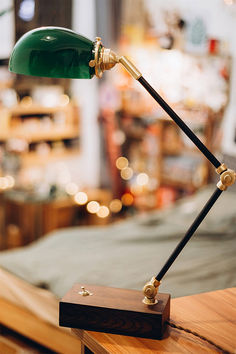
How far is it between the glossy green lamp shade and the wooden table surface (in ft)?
2.09

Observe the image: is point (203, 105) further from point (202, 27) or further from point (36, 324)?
point (36, 324)

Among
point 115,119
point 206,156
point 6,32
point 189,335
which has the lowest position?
point 189,335

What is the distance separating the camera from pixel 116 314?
3.86ft

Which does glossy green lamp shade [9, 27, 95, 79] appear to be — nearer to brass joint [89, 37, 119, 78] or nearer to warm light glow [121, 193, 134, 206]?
brass joint [89, 37, 119, 78]

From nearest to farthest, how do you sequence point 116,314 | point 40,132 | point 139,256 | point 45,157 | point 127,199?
point 116,314, point 139,256, point 40,132, point 45,157, point 127,199

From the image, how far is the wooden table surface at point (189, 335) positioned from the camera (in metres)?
1.12

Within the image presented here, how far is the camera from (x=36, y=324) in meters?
1.94

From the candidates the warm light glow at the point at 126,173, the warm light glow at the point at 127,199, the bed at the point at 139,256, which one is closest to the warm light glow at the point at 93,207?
the warm light glow at the point at 127,199

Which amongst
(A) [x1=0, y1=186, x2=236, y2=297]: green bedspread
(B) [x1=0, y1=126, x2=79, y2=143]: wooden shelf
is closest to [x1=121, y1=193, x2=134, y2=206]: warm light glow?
(B) [x1=0, y1=126, x2=79, y2=143]: wooden shelf

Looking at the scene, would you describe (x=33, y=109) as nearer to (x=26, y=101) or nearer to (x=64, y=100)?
(x=26, y=101)

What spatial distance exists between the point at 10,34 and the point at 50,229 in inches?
66.5

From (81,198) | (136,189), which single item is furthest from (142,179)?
(81,198)

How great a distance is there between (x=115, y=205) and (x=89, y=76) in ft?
12.1

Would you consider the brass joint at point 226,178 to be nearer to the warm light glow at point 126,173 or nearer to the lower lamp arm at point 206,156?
the lower lamp arm at point 206,156
